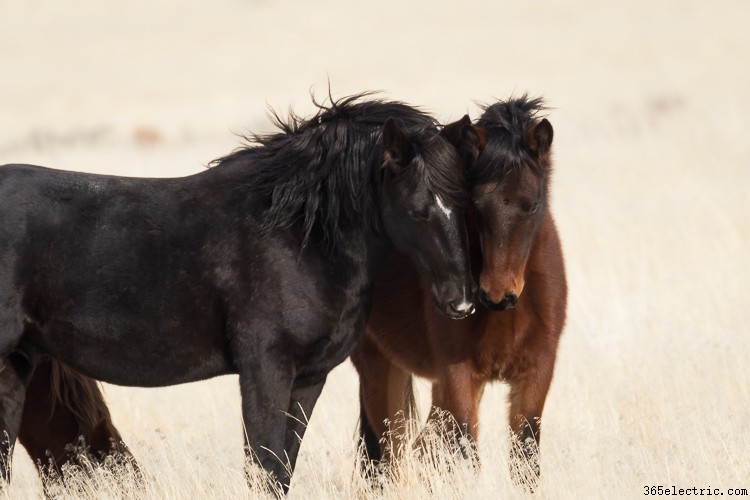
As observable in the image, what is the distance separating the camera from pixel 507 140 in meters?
4.86

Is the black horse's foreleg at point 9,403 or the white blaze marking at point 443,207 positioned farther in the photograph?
the black horse's foreleg at point 9,403

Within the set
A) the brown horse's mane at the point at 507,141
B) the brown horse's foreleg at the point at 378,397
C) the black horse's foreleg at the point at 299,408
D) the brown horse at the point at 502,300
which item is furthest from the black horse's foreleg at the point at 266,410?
the brown horse's foreleg at the point at 378,397

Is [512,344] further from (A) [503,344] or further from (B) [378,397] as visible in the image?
(B) [378,397]

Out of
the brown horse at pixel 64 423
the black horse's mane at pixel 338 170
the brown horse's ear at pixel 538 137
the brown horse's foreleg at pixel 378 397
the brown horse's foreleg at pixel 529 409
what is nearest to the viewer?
the black horse's mane at pixel 338 170

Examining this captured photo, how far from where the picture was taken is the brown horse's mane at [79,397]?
213 inches

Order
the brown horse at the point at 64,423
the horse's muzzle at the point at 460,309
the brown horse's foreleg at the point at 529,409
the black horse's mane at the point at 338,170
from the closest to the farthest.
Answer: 1. the horse's muzzle at the point at 460,309
2. the black horse's mane at the point at 338,170
3. the brown horse's foreleg at the point at 529,409
4. the brown horse at the point at 64,423

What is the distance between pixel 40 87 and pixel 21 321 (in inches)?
1185

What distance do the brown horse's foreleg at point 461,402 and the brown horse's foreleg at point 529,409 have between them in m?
0.19

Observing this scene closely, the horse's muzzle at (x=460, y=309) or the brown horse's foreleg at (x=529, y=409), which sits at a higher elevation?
the horse's muzzle at (x=460, y=309)

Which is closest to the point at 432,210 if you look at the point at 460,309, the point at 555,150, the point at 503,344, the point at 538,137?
the point at 460,309

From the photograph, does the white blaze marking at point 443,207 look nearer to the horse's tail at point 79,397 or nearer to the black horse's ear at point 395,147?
the black horse's ear at point 395,147

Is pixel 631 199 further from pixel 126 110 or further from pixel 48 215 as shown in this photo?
pixel 126 110

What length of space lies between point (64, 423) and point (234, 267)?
1546 mm

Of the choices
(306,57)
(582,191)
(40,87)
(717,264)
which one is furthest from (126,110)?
(717,264)
